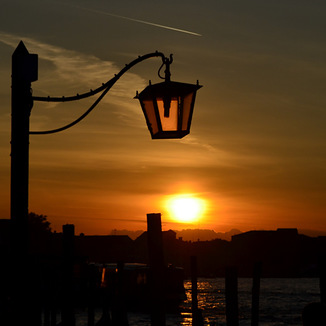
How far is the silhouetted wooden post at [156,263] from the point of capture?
14242 mm

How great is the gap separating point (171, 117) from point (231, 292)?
11.3m

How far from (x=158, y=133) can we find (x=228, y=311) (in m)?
12.0

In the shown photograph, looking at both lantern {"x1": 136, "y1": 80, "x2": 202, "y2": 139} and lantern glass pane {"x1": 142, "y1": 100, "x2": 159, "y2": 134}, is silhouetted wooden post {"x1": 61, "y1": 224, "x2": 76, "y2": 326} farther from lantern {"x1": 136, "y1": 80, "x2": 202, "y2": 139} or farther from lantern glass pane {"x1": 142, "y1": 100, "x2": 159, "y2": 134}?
lantern {"x1": 136, "y1": 80, "x2": 202, "y2": 139}

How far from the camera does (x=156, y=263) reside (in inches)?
564

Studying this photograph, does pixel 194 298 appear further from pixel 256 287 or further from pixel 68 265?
pixel 68 265

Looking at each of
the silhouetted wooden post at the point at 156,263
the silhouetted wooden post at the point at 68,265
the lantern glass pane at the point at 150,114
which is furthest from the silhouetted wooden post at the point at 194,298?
the lantern glass pane at the point at 150,114

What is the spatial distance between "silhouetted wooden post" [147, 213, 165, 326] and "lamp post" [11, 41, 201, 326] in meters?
5.72

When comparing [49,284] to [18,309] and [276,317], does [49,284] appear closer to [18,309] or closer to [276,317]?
[18,309]

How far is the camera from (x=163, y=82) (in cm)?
860

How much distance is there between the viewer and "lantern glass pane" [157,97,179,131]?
8.53 meters

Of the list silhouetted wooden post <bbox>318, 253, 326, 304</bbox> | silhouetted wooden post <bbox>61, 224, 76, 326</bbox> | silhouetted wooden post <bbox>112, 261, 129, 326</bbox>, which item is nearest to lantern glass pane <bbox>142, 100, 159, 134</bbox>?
silhouetted wooden post <bbox>318, 253, 326, 304</bbox>

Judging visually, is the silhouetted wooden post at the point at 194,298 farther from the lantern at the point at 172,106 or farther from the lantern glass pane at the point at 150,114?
the lantern at the point at 172,106

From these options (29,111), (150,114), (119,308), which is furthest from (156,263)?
(119,308)

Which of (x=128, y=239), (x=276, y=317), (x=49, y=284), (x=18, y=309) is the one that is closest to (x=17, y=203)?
(x=18, y=309)
